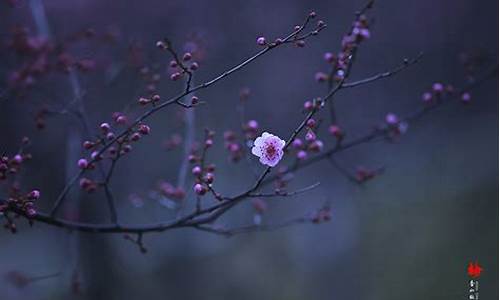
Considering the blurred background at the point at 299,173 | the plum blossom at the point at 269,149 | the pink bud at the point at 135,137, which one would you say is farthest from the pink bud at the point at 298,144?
the blurred background at the point at 299,173

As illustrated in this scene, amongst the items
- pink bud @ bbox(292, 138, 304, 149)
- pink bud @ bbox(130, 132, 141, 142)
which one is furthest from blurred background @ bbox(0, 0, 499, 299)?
pink bud @ bbox(130, 132, 141, 142)

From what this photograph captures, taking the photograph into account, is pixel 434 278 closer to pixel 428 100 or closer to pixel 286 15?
pixel 428 100

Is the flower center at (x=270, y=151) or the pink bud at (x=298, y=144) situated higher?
the pink bud at (x=298, y=144)

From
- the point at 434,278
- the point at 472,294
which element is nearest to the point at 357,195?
the point at 434,278

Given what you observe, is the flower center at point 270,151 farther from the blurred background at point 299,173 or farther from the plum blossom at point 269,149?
the blurred background at point 299,173

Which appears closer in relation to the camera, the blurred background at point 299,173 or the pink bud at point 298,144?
the pink bud at point 298,144
